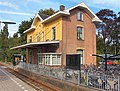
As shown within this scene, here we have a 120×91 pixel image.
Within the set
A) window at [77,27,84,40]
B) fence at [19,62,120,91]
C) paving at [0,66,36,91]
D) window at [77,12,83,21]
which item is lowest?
paving at [0,66,36,91]

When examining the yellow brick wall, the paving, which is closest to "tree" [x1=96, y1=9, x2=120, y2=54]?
the yellow brick wall

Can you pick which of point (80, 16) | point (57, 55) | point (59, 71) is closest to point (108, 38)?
point (80, 16)

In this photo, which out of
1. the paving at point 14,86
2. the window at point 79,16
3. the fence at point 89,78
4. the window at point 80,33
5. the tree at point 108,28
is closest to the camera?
the fence at point 89,78

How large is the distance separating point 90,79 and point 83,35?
63.3ft

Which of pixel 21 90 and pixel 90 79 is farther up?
pixel 90 79

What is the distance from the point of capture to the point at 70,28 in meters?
29.7

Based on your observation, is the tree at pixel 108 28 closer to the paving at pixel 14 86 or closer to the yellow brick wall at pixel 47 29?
the yellow brick wall at pixel 47 29

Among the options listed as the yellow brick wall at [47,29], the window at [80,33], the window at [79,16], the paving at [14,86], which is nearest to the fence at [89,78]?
the paving at [14,86]

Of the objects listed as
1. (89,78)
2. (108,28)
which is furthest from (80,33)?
(108,28)

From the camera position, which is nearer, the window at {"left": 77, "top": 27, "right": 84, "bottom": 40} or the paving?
the paving

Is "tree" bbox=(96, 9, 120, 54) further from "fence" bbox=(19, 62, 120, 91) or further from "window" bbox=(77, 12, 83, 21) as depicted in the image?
"fence" bbox=(19, 62, 120, 91)

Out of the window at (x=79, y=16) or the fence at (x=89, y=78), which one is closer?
the fence at (x=89, y=78)

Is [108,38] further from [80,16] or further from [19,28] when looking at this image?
[80,16]

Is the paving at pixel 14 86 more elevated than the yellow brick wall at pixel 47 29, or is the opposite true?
the yellow brick wall at pixel 47 29
